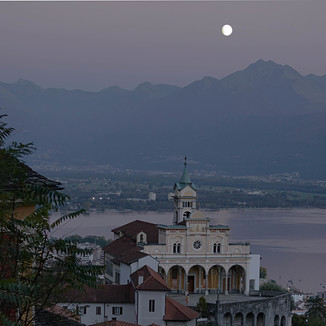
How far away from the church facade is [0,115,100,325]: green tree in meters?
31.9

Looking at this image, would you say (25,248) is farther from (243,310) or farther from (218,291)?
(218,291)

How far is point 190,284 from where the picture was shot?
40.7m

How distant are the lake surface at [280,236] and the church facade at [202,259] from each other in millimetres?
4890

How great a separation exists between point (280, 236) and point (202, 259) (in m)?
67.4

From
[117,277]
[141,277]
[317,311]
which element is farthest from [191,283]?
[141,277]

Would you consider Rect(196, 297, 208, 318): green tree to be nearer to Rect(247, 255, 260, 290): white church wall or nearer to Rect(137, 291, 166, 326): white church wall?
Rect(247, 255, 260, 290): white church wall

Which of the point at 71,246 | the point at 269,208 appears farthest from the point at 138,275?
the point at 269,208

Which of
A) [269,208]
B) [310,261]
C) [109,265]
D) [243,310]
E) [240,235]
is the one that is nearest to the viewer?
[243,310]

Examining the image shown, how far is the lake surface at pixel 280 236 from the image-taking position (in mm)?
75031

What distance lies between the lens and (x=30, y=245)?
24.6 feet

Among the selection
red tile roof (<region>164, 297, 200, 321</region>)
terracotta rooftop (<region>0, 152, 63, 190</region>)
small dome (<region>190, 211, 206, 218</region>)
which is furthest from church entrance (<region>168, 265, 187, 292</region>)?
terracotta rooftop (<region>0, 152, 63, 190</region>)

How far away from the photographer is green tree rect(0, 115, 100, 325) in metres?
7.24

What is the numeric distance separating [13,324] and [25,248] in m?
1.28

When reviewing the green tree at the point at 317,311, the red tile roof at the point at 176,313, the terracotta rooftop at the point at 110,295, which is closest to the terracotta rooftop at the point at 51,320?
the red tile roof at the point at 176,313
